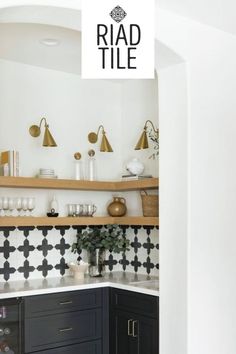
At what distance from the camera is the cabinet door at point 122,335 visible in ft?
14.2

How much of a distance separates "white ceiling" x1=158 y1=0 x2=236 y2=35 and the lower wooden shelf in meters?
1.62

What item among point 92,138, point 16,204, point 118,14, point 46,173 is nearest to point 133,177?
point 92,138

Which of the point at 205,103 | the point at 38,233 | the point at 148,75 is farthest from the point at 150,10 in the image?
the point at 38,233

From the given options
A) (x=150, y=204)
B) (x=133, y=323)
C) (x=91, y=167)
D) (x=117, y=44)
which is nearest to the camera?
(x=117, y=44)

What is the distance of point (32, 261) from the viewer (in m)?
4.67

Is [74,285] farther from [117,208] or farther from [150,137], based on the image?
[150,137]

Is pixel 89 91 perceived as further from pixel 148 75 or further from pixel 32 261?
pixel 148 75

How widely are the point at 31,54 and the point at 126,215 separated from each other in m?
1.75

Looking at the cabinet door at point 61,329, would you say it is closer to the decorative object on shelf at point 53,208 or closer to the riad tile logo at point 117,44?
the decorative object on shelf at point 53,208

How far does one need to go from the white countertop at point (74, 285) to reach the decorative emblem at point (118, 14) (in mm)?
2085

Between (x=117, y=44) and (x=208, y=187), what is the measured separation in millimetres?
1434

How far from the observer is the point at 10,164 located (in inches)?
174

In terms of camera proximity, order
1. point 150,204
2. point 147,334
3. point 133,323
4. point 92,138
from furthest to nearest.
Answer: point 92,138 → point 150,204 → point 133,323 → point 147,334

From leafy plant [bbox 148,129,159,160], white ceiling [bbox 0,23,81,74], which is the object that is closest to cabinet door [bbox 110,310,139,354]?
leafy plant [bbox 148,129,159,160]
